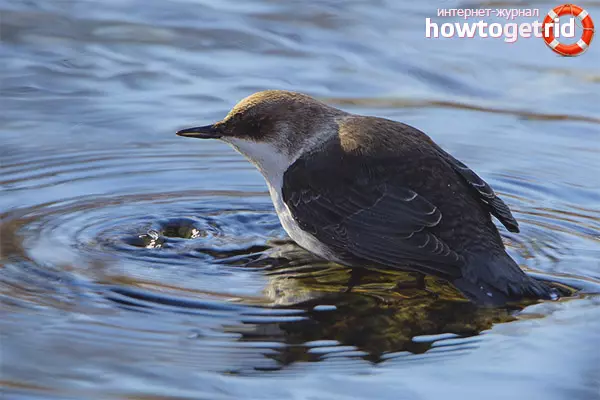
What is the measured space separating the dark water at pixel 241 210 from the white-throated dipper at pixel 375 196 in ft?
0.68

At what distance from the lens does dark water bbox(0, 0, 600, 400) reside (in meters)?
5.23

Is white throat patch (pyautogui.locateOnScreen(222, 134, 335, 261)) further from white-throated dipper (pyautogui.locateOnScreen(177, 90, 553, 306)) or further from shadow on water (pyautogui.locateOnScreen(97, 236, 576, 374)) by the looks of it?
shadow on water (pyautogui.locateOnScreen(97, 236, 576, 374))

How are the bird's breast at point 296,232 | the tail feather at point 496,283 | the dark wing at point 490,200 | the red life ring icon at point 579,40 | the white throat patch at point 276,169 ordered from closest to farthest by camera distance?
the tail feather at point 496,283
the dark wing at point 490,200
the bird's breast at point 296,232
the white throat patch at point 276,169
the red life ring icon at point 579,40

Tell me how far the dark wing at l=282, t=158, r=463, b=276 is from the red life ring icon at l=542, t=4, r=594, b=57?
171 inches

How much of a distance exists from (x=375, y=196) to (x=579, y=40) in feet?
15.8

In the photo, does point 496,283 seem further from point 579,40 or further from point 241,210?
point 579,40

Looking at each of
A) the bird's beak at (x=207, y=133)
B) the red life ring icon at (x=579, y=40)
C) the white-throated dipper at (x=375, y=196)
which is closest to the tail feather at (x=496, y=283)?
the white-throated dipper at (x=375, y=196)

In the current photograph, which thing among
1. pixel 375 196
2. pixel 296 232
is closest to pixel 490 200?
pixel 375 196

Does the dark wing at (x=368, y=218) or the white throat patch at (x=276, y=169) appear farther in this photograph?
the white throat patch at (x=276, y=169)

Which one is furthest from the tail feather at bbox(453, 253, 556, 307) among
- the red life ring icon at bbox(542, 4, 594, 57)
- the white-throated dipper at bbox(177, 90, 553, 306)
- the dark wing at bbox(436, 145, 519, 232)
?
the red life ring icon at bbox(542, 4, 594, 57)

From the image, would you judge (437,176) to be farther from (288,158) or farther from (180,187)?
(180,187)

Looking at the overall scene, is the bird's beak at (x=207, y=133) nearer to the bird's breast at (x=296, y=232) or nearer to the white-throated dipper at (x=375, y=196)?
the white-throated dipper at (x=375, y=196)

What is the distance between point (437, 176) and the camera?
253 inches

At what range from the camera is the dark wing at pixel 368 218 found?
240 inches
